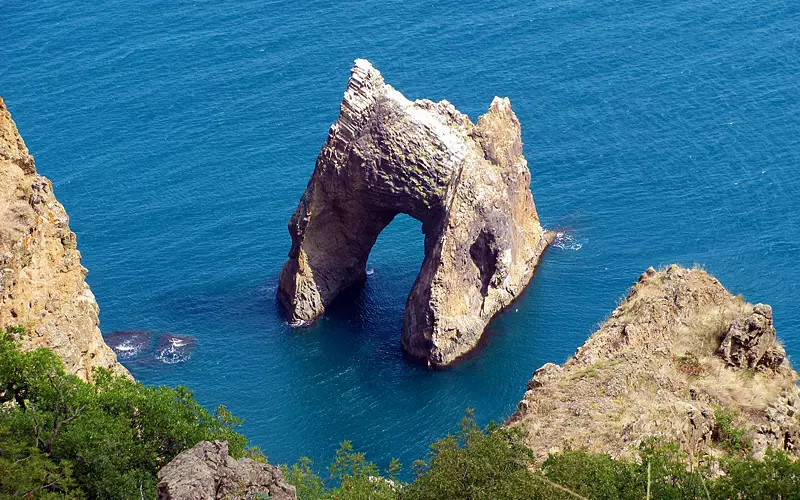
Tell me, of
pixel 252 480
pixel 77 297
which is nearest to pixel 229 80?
pixel 77 297

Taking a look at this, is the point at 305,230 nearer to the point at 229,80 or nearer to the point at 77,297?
the point at 77,297

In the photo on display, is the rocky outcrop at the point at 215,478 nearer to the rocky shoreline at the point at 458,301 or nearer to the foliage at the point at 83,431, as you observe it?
the rocky shoreline at the point at 458,301

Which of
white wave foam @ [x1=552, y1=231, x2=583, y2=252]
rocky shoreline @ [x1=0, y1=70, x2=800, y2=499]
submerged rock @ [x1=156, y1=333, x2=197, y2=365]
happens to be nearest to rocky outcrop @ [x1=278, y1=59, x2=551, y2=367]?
rocky shoreline @ [x1=0, y1=70, x2=800, y2=499]

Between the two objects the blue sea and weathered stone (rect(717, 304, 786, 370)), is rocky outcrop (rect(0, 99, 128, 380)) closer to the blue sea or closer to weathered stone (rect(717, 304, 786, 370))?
the blue sea

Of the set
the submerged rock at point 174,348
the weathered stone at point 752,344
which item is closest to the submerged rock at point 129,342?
the submerged rock at point 174,348

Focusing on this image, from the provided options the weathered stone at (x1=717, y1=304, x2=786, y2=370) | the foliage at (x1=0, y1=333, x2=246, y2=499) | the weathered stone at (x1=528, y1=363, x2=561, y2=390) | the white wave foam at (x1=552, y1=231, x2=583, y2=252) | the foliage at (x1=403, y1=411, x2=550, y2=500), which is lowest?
the foliage at (x1=0, y1=333, x2=246, y2=499)

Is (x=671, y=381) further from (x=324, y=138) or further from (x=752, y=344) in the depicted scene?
(x=324, y=138)

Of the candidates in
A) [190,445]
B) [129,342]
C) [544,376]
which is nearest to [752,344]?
[544,376]
